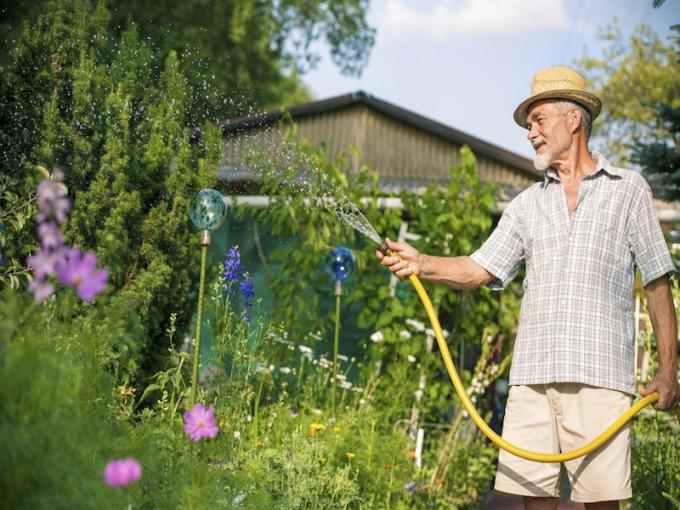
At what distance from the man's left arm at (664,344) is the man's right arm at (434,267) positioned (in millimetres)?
573

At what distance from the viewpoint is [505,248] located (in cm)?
318

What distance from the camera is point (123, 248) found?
135 inches

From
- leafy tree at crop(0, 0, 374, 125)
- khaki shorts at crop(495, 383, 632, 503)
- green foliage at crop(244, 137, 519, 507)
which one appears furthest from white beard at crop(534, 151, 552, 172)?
leafy tree at crop(0, 0, 374, 125)

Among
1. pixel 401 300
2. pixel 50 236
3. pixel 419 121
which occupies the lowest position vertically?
pixel 50 236

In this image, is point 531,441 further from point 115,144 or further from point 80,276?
point 115,144

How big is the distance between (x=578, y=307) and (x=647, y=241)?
0.31 meters

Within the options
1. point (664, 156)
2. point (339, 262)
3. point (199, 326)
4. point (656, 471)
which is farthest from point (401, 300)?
point (199, 326)

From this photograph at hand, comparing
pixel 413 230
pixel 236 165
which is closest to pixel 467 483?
pixel 413 230

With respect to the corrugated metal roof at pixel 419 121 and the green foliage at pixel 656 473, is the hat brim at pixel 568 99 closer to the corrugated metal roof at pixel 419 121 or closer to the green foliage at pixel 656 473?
the green foliage at pixel 656 473

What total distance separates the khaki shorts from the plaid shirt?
0.20 ft

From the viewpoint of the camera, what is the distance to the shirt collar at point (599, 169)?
9.70 feet

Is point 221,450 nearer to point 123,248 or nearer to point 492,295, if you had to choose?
point 123,248

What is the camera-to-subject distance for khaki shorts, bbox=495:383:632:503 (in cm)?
281

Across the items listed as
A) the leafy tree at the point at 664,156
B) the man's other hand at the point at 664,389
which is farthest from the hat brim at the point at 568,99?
the leafy tree at the point at 664,156
